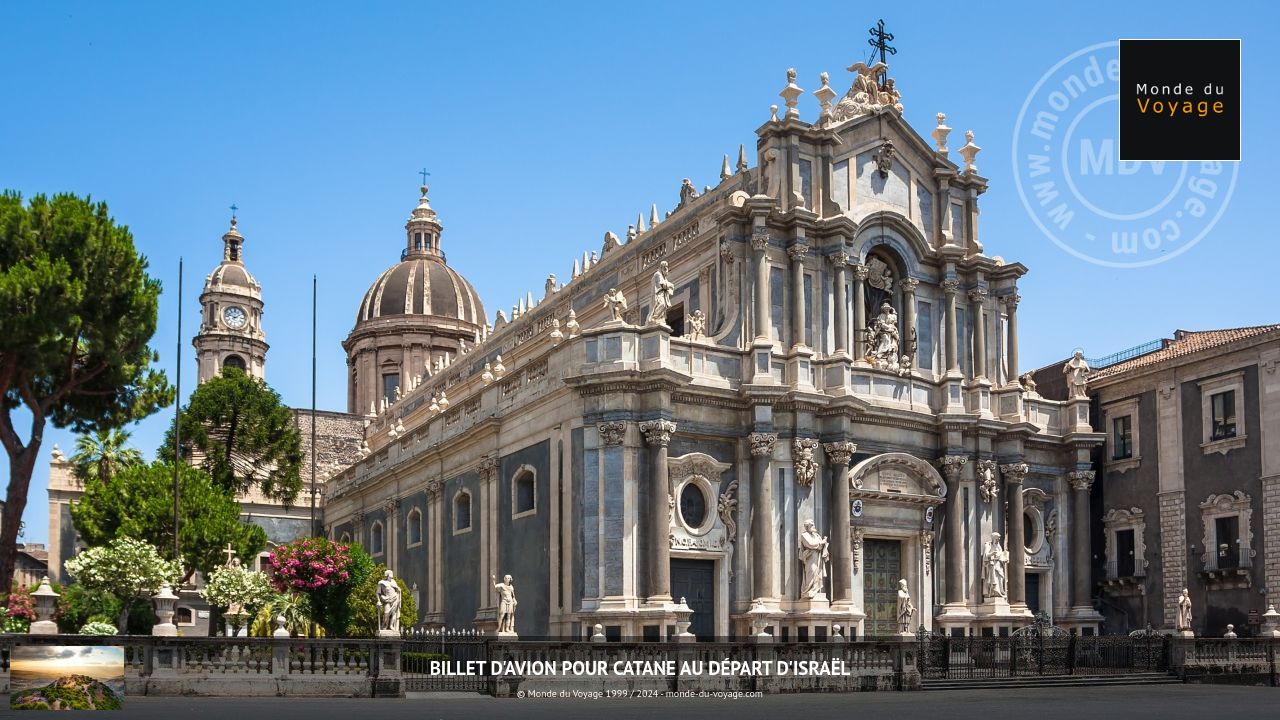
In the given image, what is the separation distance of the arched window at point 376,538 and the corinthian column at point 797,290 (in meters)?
22.4

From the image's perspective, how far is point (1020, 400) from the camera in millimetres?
44562

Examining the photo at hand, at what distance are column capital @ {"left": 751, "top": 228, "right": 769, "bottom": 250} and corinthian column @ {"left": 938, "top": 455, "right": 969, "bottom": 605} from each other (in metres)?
9.45

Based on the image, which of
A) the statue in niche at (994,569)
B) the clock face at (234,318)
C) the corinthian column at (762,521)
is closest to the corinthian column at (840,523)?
the corinthian column at (762,521)

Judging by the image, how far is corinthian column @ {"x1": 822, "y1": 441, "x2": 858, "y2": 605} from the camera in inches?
1545

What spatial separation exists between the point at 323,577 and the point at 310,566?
548mm

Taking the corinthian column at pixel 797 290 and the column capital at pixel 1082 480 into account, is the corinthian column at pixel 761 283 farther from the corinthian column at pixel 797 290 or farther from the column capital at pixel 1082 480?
the column capital at pixel 1082 480

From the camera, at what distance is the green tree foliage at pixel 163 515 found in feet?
170

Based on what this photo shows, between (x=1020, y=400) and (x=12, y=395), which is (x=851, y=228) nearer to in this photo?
(x=1020, y=400)

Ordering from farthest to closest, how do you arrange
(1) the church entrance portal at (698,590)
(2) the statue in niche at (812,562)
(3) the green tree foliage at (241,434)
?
(3) the green tree foliage at (241,434)
(2) the statue in niche at (812,562)
(1) the church entrance portal at (698,590)

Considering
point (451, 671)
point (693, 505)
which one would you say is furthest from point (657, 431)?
point (451, 671)

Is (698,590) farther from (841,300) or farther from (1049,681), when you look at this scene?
(841,300)

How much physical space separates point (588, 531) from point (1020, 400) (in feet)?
54.5

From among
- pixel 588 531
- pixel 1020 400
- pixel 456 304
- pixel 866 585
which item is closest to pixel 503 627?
pixel 588 531

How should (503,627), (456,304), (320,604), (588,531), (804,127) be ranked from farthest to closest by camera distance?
1. (456,304)
2. (320,604)
3. (804,127)
4. (588,531)
5. (503,627)
